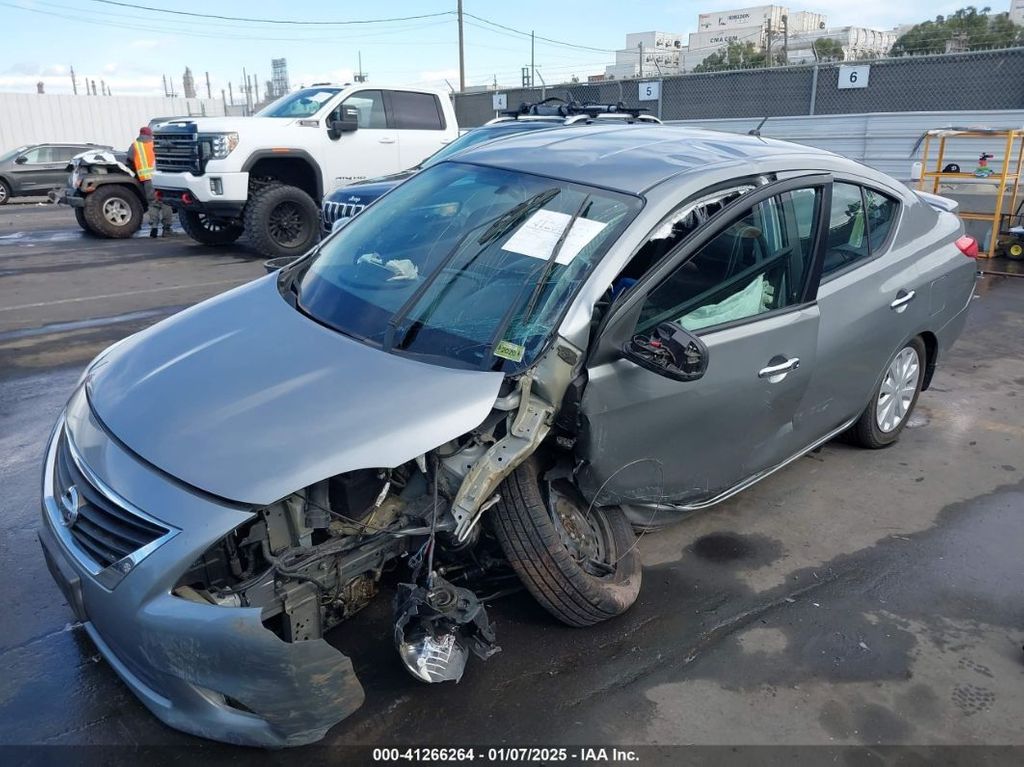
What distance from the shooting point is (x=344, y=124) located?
10938mm

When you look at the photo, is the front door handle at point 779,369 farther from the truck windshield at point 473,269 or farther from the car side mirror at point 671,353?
the truck windshield at point 473,269

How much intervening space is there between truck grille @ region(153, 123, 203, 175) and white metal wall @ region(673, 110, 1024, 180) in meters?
9.65

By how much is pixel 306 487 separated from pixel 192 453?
351 millimetres

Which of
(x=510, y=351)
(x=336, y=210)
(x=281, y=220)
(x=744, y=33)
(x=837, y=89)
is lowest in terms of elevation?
(x=281, y=220)

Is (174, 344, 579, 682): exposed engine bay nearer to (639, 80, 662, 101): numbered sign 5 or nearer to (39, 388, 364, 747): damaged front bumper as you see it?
(39, 388, 364, 747): damaged front bumper

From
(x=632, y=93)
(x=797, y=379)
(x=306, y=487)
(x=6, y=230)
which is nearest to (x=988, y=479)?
(x=797, y=379)

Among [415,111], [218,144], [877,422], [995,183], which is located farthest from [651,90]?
[877,422]

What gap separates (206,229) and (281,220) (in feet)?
6.44

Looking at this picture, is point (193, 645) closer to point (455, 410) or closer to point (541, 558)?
point (455, 410)

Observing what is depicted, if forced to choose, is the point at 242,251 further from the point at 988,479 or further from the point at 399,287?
the point at 988,479

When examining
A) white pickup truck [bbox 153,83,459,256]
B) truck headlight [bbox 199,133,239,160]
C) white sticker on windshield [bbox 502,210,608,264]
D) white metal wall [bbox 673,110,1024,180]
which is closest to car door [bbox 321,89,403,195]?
white pickup truck [bbox 153,83,459,256]

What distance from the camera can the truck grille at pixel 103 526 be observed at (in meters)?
2.29

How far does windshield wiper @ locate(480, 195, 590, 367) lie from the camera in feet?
9.23

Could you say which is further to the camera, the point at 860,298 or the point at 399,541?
the point at 860,298
